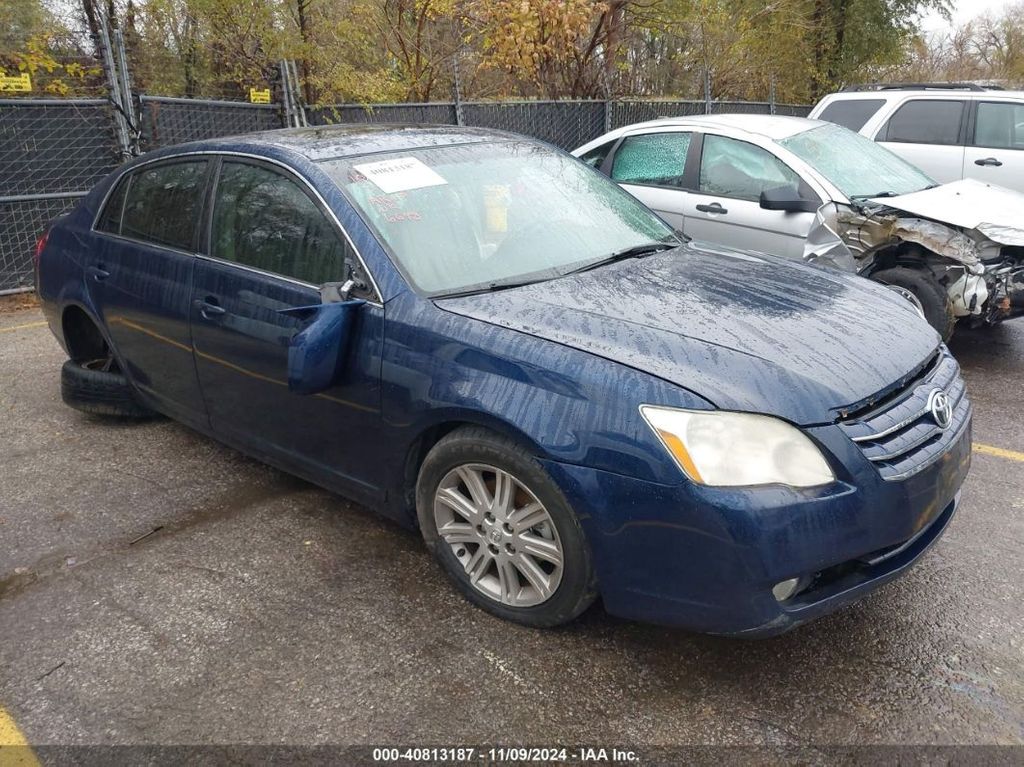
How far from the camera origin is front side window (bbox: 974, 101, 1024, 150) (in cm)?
851

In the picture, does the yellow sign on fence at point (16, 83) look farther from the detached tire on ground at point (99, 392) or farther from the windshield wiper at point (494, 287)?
the windshield wiper at point (494, 287)

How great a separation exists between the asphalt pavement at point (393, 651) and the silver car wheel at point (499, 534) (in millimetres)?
159

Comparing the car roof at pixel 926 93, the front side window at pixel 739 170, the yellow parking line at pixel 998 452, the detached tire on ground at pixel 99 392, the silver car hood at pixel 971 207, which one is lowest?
the yellow parking line at pixel 998 452

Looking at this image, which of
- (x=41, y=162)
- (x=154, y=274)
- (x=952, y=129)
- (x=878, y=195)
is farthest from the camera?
(x=952, y=129)

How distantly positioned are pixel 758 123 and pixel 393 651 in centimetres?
502

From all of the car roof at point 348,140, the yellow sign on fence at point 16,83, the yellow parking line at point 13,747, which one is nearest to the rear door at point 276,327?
the car roof at point 348,140

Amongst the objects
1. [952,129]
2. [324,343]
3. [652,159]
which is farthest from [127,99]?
[952,129]

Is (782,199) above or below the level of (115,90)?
below

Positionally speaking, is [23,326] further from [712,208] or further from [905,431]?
[905,431]

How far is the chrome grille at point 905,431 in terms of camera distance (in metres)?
2.44

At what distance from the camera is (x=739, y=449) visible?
2.36 metres

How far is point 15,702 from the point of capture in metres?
2.61

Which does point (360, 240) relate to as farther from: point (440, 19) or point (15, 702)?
point (440, 19)

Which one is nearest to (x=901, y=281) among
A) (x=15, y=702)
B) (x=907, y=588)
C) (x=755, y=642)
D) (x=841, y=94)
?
(x=907, y=588)
